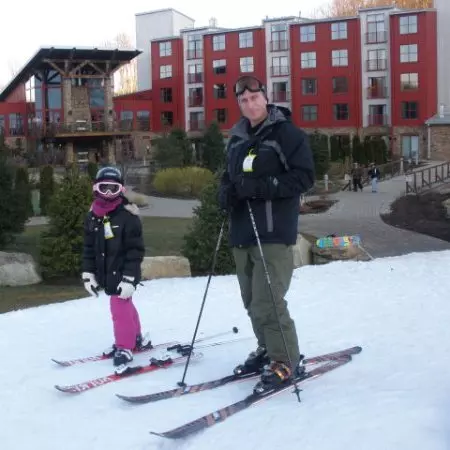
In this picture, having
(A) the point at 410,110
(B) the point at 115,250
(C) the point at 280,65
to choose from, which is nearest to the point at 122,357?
(B) the point at 115,250

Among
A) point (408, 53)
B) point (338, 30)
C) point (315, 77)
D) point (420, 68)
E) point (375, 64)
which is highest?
point (338, 30)

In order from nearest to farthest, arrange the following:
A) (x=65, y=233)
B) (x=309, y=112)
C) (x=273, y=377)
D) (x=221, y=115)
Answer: (x=273, y=377) < (x=65, y=233) < (x=309, y=112) < (x=221, y=115)

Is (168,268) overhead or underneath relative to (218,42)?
underneath

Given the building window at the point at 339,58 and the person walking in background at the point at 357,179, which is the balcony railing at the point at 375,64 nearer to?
the building window at the point at 339,58

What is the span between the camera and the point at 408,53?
176 ft

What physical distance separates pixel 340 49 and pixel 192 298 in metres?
49.9

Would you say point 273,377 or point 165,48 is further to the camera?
point 165,48

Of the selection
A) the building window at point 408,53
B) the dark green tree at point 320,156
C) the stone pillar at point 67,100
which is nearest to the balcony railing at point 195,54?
the stone pillar at point 67,100

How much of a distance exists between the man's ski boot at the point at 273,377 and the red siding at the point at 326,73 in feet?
170

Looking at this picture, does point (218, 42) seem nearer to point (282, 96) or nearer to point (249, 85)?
point (282, 96)

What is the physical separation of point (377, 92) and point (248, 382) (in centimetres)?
5259

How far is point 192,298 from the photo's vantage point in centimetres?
853

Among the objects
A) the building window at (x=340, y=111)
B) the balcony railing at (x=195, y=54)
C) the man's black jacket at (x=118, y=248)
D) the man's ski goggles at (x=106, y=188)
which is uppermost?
the balcony railing at (x=195, y=54)

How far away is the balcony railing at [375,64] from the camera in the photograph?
54.5 metres
